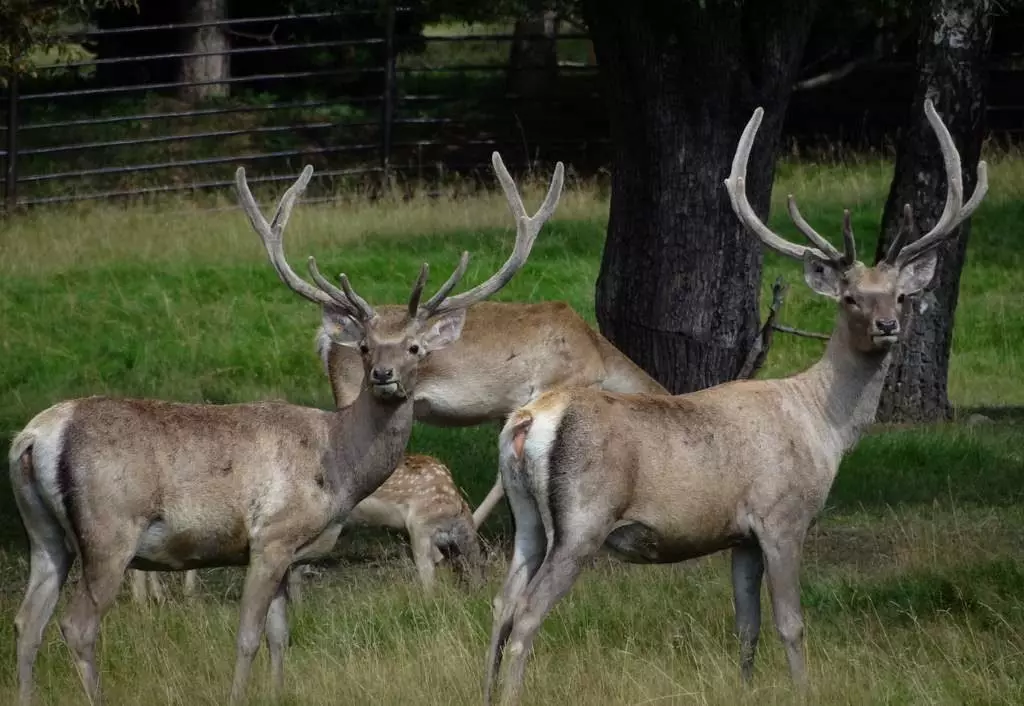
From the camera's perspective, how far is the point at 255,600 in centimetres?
685

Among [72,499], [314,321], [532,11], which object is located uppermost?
[532,11]

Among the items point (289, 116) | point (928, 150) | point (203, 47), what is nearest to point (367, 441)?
point (928, 150)

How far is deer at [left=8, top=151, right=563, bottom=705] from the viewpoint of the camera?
6617 mm

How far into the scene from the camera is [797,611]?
704 centimetres

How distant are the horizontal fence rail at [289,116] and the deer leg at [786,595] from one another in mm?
13219

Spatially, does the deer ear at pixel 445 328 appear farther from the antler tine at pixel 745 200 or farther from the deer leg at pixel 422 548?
the deer leg at pixel 422 548

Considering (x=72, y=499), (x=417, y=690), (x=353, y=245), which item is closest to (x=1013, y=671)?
(x=417, y=690)

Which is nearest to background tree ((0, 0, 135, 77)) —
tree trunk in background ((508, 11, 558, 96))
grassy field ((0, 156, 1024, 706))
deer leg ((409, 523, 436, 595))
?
grassy field ((0, 156, 1024, 706))

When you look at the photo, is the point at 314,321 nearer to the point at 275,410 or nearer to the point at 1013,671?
the point at 275,410

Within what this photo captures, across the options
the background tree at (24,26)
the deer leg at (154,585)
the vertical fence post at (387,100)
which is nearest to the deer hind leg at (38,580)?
the deer leg at (154,585)

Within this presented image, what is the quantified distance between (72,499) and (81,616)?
41 centimetres

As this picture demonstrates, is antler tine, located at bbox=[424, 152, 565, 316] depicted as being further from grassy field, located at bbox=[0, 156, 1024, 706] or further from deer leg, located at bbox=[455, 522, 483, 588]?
deer leg, located at bbox=[455, 522, 483, 588]

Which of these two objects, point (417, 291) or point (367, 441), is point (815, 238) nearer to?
point (417, 291)

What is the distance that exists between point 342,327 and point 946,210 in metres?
2.46
